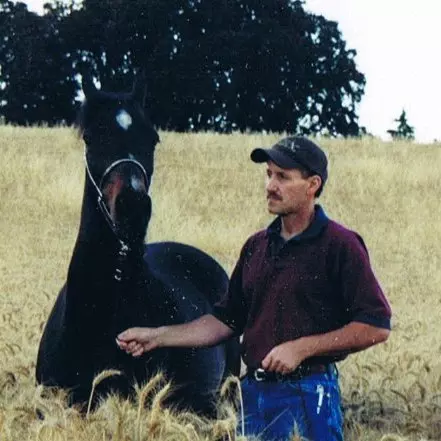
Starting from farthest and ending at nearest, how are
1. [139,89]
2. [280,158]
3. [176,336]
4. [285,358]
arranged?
[139,89] → [176,336] → [280,158] → [285,358]

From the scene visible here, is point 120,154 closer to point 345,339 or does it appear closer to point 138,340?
point 138,340

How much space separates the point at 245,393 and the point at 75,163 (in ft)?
57.7

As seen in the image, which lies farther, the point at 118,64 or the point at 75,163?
the point at 118,64

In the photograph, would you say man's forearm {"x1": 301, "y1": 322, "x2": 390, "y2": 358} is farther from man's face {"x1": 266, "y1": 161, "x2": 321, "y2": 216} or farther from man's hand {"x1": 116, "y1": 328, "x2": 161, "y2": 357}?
man's hand {"x1": 116, "y1": 328, "x2": 161, "y2": 357}

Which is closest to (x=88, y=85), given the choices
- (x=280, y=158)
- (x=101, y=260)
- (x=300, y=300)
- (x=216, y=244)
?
(x=101, y=260)

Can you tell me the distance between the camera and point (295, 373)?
185 inches

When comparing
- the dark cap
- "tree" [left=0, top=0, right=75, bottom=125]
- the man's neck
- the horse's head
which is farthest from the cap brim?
"tree" [left=0, top=0, right=75, bottom=125]

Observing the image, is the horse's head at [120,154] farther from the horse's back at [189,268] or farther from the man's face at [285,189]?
the horse's back at [189,268]

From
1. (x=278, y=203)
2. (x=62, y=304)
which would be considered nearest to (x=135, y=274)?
(x=62, y=304)

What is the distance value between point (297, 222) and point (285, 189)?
0.63ft

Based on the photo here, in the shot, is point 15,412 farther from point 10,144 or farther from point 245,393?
point 10,144

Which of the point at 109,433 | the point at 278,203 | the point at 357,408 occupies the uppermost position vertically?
the point at 278,203

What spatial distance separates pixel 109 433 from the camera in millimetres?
3750

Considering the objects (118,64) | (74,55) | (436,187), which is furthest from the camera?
(74,55)
